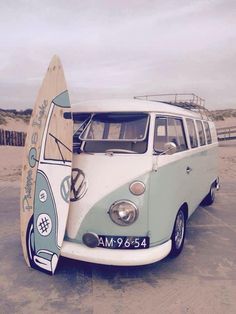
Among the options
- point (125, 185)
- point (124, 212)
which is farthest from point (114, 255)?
point (125, 185)

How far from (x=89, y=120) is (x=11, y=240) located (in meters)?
2.55

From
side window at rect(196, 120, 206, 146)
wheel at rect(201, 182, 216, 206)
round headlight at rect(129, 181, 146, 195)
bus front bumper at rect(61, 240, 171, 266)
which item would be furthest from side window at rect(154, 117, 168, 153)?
wheel at rect(201, 182, 216, 206)

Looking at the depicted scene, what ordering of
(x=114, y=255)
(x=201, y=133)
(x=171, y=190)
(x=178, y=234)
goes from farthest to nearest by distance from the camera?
(x=201, y=133)
(x=178, y=234)
(x=171, y=190)
(x=114, y=255)

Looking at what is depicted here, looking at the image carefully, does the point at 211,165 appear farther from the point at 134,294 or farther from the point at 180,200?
the point at 134,294

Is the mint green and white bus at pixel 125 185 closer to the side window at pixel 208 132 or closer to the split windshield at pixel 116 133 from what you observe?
the split windshield at pixel 116 133

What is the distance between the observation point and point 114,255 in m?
3.46

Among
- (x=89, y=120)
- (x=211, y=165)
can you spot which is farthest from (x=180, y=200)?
(x=211, y=165)

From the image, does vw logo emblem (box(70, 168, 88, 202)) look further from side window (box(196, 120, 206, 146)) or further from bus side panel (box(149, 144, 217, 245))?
side window (box(196, 120, 206, 146))

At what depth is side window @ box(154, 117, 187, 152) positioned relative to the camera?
401 centimetres

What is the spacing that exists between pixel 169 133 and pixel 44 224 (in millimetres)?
2080

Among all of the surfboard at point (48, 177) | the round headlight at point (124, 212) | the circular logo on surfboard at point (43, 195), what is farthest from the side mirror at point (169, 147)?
the circular logo on surfboard at point (43, 195)

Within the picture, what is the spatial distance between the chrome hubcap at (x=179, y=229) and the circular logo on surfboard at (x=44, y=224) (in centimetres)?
175

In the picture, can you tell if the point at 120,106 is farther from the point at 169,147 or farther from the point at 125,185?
the point at 125,185

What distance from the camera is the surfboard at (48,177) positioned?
3.66m
